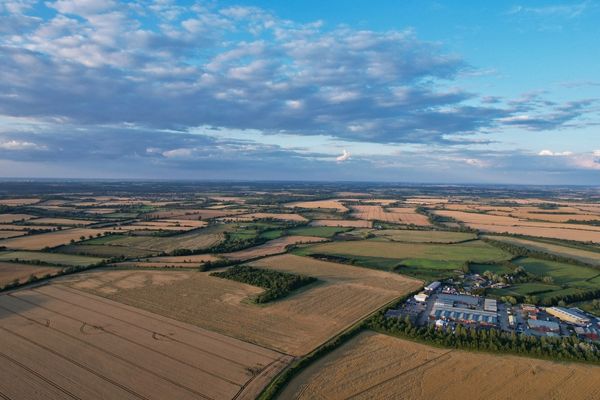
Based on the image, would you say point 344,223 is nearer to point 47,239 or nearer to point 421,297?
point 421,297

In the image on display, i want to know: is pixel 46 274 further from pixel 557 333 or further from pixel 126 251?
pixel 557 333

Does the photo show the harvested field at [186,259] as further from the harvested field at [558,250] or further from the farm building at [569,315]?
the harvested field at [558,250]

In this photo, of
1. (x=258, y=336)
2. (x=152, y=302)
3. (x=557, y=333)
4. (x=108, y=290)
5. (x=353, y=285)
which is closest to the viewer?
(x=258, y=336)

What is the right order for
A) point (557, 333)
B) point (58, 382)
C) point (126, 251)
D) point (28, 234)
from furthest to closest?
point (28, 234) < point (126, 251) < point (557, 333) < point (58, 382)

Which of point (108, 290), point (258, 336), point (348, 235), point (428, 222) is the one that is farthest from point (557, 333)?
point (428, 222)

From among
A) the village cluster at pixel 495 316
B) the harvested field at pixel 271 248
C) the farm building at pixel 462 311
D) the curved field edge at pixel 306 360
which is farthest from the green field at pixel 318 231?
the curved field edge at pixel 306 360

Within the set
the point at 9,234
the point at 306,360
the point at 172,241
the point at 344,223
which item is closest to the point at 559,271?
the point at 306,360
